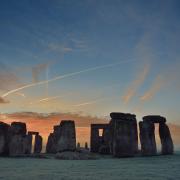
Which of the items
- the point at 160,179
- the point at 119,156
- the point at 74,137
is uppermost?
the point at 74,137

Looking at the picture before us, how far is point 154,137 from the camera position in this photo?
3120 cm

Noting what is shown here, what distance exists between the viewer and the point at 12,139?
31125 mm

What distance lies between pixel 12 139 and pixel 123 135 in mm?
10897

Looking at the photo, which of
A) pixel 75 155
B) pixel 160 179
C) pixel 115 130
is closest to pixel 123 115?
pixel 115 130

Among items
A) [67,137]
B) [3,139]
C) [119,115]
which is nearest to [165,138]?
[119,115]

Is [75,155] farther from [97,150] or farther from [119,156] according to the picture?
[97,150]

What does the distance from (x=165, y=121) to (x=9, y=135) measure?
51.3 feet

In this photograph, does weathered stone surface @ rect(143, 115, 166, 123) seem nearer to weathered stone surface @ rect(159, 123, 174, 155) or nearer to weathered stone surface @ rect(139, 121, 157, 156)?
weathered stone surface @ rect(159, 123, 174, 155)

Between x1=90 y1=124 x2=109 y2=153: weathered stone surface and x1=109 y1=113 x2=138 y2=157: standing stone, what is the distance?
26.4ft

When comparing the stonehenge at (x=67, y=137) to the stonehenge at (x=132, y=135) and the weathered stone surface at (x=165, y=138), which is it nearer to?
the stonehenge at (x=132, y=135)

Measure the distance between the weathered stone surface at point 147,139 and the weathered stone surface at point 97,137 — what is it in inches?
265

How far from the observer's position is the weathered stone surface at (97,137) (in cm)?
3684

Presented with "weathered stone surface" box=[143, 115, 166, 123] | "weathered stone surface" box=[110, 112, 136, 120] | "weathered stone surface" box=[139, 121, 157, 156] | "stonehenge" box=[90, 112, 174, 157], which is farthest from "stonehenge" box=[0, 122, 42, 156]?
"weathered stone surface" box=[143, 115, 166, 123]

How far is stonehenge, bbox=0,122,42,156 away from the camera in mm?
31078
